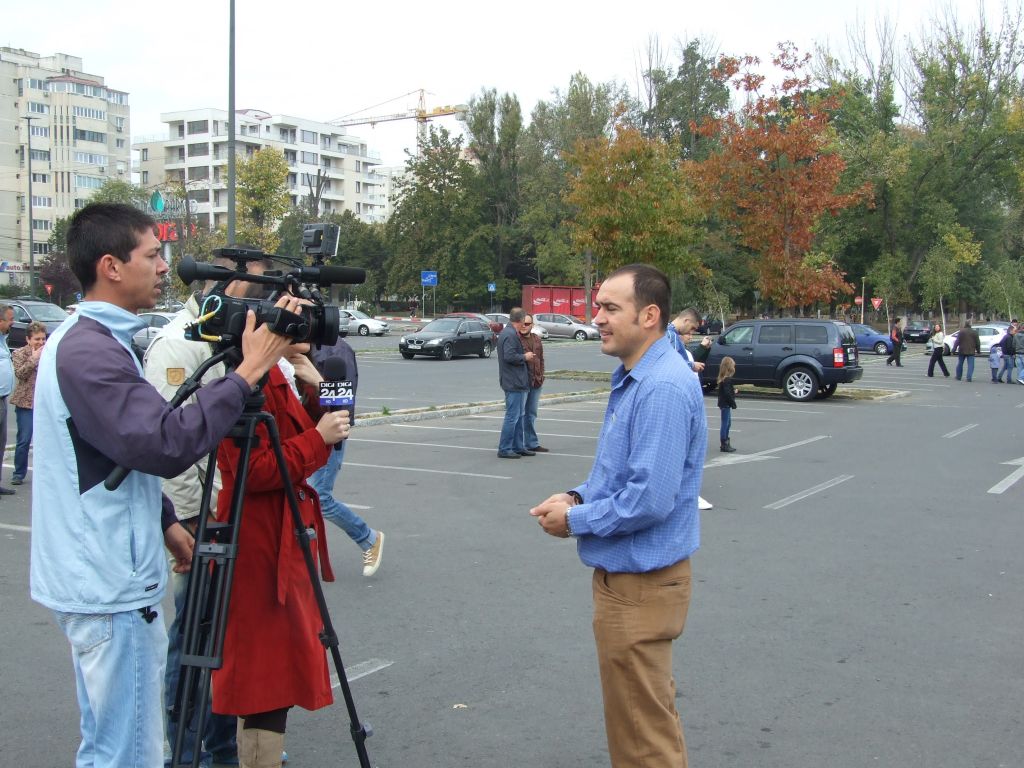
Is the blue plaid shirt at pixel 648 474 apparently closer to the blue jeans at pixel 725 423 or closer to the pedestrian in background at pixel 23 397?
the pedestrian in background at pixel 23 397

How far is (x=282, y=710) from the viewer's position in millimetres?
3232

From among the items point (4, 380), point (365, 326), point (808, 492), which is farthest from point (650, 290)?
point (365, 326)

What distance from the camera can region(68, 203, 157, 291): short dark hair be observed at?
8.75 feet

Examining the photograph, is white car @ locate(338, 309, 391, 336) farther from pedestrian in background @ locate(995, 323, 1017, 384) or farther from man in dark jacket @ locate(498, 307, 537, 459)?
man in dark jacket @ locate(498, 307, 537, 459)

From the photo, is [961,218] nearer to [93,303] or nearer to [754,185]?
[754,185]

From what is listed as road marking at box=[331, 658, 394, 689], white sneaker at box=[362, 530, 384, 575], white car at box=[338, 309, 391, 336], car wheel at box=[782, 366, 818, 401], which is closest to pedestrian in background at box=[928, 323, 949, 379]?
car wheel at box=[782, 366, 818, 401]

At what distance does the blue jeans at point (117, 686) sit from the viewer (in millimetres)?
2572

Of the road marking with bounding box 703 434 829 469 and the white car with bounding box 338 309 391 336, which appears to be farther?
the white car with bounding box 338 309 391 336

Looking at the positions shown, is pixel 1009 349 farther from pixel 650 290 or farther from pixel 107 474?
pixel 107 474

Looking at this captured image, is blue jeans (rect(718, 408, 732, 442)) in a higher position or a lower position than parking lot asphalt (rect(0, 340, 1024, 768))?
higher

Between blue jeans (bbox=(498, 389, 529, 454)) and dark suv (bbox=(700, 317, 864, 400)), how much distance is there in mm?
9870

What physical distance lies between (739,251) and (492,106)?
22.4 m

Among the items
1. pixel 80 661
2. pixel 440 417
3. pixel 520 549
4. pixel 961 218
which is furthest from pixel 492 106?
pixel 80 661

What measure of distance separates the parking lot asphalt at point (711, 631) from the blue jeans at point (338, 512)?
0.29 m
